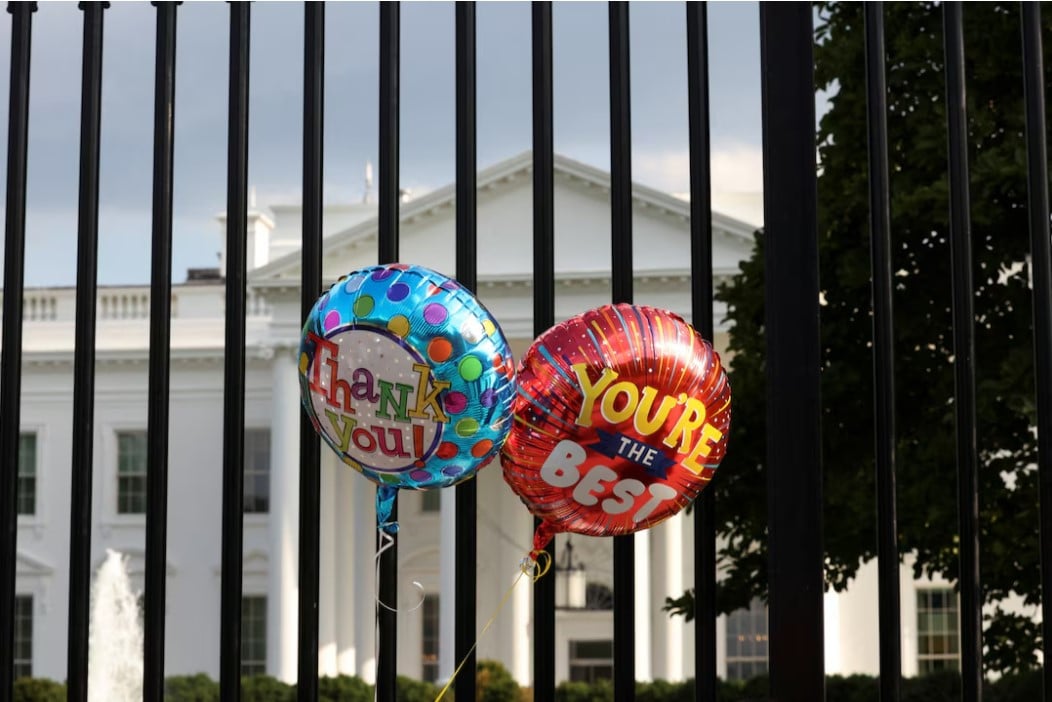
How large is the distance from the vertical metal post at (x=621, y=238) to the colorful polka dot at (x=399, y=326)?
1.92 ft

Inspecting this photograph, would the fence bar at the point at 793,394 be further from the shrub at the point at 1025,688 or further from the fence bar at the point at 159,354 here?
the shrub at the point at 1025,688

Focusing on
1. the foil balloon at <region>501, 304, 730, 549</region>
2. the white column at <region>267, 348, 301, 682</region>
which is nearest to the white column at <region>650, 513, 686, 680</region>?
the white column at <region>267, 348, 301, 682</region>

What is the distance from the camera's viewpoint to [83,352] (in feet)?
10.3

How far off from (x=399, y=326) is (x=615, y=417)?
1.62 ft

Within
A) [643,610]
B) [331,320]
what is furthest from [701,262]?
[643,610]

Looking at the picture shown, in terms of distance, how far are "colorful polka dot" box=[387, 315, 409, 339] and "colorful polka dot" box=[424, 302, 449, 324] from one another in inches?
1.6

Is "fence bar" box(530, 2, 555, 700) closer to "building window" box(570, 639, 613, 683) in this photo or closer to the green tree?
the green tree

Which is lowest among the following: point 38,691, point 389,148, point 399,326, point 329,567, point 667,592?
point 38,691

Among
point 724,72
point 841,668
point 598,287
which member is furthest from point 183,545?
point 724,72

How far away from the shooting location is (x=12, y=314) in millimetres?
3203

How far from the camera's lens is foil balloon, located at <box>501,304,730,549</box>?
2779 millimetres

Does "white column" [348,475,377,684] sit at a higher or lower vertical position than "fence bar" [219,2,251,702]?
Answer: lower

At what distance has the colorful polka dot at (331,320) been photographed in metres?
2.68

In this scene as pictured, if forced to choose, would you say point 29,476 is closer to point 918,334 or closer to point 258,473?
point 258,473
